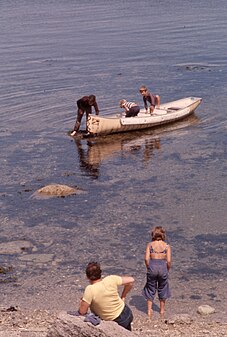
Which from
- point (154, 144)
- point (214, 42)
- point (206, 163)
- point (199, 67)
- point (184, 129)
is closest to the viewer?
point (206, 163)

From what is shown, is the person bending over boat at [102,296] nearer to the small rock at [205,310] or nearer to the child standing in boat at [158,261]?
the child standing in boat at [158,261]

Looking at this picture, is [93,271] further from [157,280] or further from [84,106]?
[84,106]

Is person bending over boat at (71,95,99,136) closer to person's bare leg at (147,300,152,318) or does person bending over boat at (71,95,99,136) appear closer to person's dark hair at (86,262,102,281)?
person's bare leg at (147,300,152,318)

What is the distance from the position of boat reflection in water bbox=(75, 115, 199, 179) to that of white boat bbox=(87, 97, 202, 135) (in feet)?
0.79

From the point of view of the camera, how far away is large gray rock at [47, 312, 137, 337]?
10.2 metres

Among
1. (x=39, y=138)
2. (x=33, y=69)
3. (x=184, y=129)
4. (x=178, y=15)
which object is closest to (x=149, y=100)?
(x=184, y=129)

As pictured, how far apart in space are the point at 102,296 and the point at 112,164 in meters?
12.8

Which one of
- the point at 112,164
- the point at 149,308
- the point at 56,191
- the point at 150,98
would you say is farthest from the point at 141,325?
the point at 150,98

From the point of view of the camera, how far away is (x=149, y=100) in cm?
2689

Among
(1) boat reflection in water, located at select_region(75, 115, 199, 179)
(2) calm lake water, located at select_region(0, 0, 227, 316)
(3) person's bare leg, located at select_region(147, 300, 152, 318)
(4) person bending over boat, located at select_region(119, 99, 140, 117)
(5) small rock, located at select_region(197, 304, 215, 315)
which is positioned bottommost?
(1) boat reflection in water, located at select_region(75, 115, 199, 179)

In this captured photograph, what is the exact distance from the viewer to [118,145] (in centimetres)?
A: 2552

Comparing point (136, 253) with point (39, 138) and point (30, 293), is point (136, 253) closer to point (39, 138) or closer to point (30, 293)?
point (30, 293)

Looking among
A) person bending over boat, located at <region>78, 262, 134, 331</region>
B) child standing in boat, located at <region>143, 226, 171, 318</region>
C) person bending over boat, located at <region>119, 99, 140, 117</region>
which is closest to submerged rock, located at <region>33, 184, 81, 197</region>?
person bending over boat, located at <region>119, 99, 140, 117</region>

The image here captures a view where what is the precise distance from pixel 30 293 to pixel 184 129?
44.4 ft
